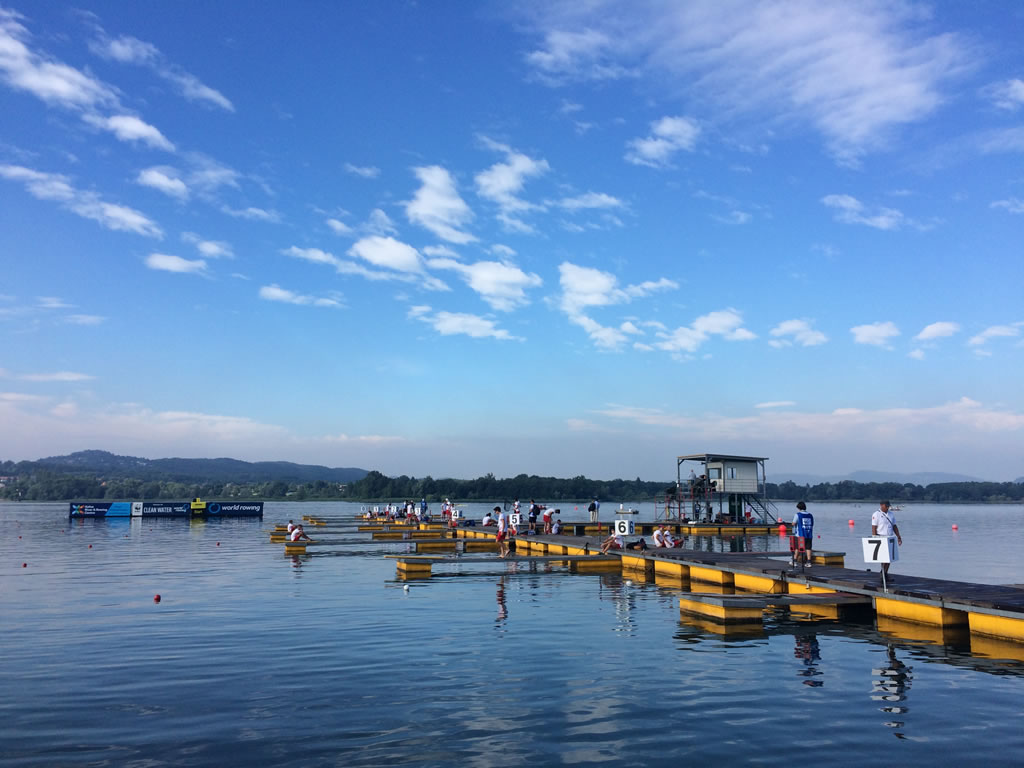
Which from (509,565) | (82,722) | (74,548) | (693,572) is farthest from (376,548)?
(82,722)

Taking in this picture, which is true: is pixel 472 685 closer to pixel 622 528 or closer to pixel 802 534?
pixel 802 534

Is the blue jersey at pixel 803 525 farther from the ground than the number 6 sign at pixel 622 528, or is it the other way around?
the blue jersey at pixel 803 525

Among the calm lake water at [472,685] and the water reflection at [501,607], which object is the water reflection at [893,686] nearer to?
the calm lake water at [472,685]

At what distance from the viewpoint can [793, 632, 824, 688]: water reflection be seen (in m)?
14.7

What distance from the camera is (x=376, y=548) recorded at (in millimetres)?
49281

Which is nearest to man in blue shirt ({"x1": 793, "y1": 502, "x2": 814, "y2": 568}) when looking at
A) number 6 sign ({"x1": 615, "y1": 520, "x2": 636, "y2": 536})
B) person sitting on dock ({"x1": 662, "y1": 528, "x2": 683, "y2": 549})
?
person sitting on dock ({"x1": 662, "y1": 528, "x2": 683, "y2": 549})

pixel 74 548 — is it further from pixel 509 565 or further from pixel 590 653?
pixel 590 653

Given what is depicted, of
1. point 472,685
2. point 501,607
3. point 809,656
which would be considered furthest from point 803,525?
point 472,685

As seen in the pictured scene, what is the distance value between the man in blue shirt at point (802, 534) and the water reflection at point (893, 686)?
8455 millimetres

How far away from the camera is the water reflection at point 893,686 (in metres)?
12.5

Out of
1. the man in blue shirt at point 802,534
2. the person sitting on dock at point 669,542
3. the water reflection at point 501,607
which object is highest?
the man in blue shirt at point 802,534

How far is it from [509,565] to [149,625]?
20.1m

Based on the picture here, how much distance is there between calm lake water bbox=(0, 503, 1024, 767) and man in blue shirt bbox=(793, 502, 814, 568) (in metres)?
3.95

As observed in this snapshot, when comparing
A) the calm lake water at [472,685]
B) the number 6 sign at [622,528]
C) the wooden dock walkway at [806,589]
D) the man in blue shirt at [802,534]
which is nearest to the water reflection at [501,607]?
the calm lake water at [472,685]
